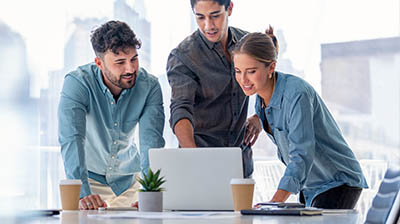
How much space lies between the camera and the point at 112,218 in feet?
4.80

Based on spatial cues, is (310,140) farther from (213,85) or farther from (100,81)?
(100,81)

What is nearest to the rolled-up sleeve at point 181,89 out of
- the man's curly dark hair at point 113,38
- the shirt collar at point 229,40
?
the shirt collar at point 229,40

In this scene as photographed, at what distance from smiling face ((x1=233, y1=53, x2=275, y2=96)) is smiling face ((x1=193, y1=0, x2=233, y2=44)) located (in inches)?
16.6

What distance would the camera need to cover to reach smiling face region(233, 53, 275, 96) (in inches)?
87.7

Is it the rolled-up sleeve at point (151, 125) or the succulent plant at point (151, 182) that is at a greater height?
the rolled-up sleeve at point (151, 125)

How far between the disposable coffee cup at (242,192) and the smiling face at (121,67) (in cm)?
87

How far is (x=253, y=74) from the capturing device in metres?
2.23

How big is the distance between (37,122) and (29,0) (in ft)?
2.71

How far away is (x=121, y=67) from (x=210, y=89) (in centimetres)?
45

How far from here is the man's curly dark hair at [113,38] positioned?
2.45 m

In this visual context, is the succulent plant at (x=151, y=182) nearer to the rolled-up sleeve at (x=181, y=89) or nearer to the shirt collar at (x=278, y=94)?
the shirt collar at (x=278, y=94)

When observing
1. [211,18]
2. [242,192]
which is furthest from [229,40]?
[242,192]

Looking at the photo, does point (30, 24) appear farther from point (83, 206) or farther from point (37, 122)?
point (83, 206)

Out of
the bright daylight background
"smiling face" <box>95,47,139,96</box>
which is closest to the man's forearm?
"smiling face" <box>95,47,139,96</box>
